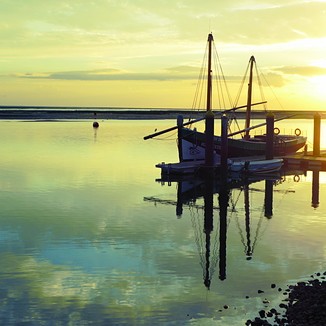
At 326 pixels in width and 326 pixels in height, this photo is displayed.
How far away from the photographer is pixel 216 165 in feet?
131

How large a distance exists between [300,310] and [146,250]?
7.38 metres

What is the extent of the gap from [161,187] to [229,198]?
581cm

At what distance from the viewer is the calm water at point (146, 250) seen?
13516mm

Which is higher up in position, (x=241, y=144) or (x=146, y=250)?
(x=241, y=144)

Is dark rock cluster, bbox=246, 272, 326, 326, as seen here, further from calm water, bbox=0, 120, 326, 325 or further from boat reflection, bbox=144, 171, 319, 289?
boat reflection, bbox=144, 171, 319, 289

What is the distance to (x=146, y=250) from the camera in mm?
18750

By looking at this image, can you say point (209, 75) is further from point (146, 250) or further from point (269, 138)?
point (146, 250)

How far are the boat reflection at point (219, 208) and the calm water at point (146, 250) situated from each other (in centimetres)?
9

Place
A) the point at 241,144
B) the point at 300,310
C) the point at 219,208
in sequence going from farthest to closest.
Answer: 1. the point at 241,144
2. the point at 219,208
3. the point at 300,310

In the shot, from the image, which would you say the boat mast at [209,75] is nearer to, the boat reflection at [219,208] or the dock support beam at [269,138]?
the dock support beam at [269,138]

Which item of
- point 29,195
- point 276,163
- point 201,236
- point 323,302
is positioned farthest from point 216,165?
point 323,302

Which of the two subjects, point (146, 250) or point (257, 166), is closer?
point (146, 250)

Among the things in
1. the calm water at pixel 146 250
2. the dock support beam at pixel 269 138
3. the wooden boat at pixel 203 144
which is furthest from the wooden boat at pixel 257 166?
the calm water at pixel 146 250

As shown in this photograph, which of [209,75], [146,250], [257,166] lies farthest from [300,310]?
[209,75]
